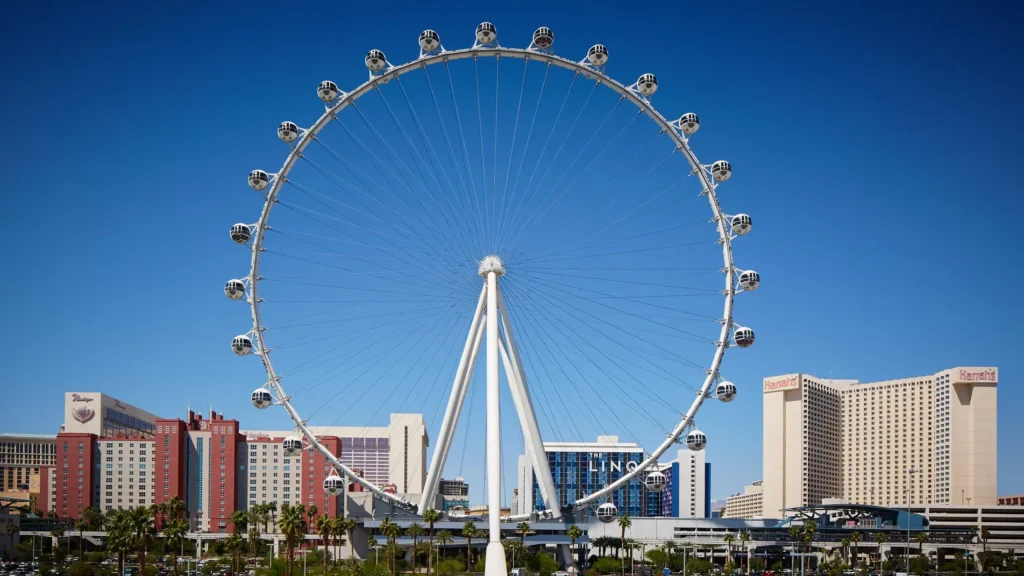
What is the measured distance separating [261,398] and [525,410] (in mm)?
12120

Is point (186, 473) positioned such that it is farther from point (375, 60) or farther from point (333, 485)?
point (375, 60)

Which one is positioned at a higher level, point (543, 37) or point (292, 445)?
point (543, 37)

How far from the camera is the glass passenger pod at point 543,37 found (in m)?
52.8

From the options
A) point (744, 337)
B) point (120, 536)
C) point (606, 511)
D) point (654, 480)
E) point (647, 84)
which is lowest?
point (120, 536)

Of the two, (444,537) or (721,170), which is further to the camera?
(444,537)

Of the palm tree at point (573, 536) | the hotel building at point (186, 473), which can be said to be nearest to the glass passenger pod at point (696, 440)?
the palm tree at point (573, 536)

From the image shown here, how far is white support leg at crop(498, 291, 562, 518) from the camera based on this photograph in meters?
53.1

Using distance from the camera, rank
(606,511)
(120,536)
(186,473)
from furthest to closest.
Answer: (186,473)
(120,536)
(606,511)

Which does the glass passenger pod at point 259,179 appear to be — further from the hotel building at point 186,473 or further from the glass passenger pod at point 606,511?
the hotel building at point 186,473

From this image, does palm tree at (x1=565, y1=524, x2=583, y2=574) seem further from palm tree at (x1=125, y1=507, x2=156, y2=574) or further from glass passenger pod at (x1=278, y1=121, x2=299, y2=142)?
glass passenger pod at (x1=278, y1=121, x2=299, y2=142)

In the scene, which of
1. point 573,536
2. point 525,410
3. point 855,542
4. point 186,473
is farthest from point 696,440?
point 186,473

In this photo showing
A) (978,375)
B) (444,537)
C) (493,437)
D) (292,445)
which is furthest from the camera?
(978,375)

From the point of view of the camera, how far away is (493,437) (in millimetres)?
50969

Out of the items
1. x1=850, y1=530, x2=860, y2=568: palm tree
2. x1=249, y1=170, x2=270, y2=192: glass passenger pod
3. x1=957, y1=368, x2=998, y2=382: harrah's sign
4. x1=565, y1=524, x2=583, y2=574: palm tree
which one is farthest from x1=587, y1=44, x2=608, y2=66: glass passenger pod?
x1=957, y1=368, x2=998, y2=382: harrah's sign
